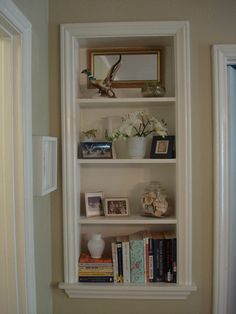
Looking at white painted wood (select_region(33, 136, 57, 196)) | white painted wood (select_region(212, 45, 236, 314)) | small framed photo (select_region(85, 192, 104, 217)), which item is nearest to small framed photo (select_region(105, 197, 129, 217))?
small framed photo (select_region(85, 192, 104, 217))

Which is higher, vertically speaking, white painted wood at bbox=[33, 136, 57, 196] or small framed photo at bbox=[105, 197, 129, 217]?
white painted wood at bbox=[33, 136, 57, 196]

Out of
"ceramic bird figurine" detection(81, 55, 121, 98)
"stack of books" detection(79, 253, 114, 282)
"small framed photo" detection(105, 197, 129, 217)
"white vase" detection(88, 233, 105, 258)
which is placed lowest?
"stack of books" detection(79, 253, 114, 282)

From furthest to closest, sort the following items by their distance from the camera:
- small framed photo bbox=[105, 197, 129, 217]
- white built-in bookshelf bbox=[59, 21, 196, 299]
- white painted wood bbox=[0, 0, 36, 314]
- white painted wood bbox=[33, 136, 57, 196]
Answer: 1. small framed photo bbox=[105, 197, 129, 217]
2. white built-in bookshelf bbox=[59, 21, 196, 299]
3. white painted wood bbox=[33, 136, 57, 196]
4. white painted wood bbox=[0, 0, 36, 314]

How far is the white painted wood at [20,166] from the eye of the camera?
49.1 inches

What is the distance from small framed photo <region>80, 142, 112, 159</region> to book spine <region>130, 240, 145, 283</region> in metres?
0.53

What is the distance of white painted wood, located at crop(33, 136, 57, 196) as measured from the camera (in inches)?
54.2

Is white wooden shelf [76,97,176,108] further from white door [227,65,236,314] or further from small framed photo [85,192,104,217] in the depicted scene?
small framed photo [85,192,104,217]

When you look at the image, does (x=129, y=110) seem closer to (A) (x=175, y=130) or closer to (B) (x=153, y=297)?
(A) (x=175, y=130)

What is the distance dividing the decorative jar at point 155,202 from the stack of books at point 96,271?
377 mm

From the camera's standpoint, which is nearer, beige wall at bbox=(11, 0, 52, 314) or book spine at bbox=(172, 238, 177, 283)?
beige wall at bbox=(11, 0, 52, 314)

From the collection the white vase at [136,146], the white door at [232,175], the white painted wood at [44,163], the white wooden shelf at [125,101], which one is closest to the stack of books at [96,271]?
the white painted wood at [44,163]

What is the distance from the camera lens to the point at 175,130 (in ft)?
5.51

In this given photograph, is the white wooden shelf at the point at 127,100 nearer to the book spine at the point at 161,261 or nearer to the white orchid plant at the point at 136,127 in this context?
the white orchid plant at the point at 136,127

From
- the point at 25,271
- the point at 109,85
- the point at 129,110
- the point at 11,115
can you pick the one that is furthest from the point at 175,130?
the point at 25,271
